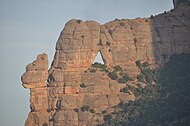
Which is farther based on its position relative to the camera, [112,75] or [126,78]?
[126,78]

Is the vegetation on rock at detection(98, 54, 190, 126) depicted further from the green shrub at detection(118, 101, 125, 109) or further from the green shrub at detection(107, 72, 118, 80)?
the green shrub at detection(107, 72, 118, 80)

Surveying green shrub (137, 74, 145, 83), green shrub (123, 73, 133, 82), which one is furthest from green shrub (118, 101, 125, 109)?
green shrub (137, 74, 145, 83)

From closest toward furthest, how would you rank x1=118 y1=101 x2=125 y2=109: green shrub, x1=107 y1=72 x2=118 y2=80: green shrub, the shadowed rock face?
x1=118 y1=101 x2=125 y2=109: green shrub
the shadowed rock face
x1=107 y1=72 x2=118 y2=80: green shrub

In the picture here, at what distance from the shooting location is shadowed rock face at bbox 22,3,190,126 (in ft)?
461

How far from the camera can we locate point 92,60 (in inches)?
5837

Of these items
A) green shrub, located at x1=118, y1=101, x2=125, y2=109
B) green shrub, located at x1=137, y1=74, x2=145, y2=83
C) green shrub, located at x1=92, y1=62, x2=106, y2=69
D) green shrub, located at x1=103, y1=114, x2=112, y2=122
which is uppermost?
green shrub, located at x1=92, y1=62, x2=106, y2=69

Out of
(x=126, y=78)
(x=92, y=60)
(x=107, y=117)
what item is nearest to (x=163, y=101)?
(x=107, y=117)

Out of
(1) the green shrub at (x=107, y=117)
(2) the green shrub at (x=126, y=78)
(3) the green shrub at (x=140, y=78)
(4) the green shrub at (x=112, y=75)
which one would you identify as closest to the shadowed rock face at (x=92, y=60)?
(4) the green shrub at (x=112, y=75)

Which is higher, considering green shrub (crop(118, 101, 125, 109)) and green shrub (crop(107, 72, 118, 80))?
green shrub (crop(107, 72, 118, 80))

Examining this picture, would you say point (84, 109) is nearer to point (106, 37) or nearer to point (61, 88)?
point (61, 88)

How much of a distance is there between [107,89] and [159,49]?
682 inches

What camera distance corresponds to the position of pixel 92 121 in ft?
452

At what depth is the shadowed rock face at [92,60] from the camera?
461 ft

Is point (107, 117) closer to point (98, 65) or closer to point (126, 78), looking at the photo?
point (126, 78)
